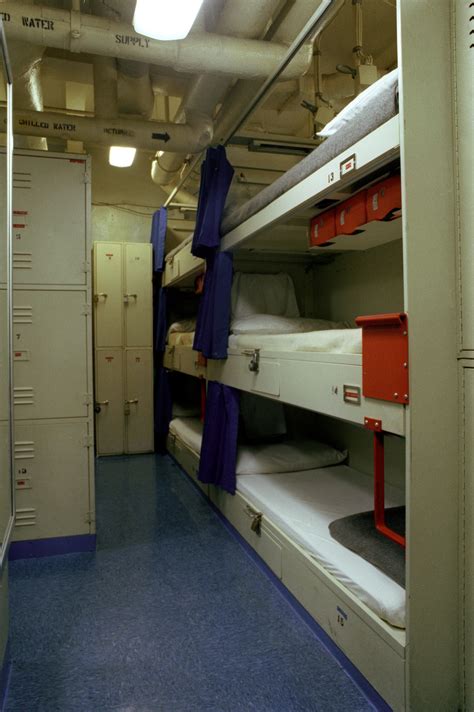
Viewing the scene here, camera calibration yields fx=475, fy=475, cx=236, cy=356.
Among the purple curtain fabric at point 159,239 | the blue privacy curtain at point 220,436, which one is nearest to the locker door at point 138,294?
the purple curtain fabric at point 159,239

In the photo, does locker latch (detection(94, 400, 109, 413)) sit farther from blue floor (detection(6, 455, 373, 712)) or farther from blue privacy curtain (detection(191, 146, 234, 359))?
blue privacy curtain (detection(191, 146, 234, 359))

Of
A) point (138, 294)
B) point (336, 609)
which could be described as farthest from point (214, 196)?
point (336, 609)

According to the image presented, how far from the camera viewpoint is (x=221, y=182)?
3324mm

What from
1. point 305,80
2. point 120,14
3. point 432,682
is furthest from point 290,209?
point 305,80

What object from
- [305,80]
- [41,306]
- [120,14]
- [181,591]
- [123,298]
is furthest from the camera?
[123,298]

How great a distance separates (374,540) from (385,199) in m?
1.47

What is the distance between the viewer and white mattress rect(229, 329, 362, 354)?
1.98m

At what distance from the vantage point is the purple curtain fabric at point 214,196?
10.9 feet

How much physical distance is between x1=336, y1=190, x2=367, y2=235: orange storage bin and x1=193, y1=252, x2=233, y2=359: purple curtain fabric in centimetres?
106

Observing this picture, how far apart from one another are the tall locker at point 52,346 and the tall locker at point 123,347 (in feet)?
8.00

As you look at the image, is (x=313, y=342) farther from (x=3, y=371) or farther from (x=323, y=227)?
(x=3, y=371)

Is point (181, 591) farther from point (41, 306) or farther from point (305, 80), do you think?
point (305, 80)

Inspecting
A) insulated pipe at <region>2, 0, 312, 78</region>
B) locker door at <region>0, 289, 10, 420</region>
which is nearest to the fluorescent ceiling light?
insulated pipe at <region>2, 0, 312, 78</region>

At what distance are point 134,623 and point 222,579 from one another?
0.58 meters
